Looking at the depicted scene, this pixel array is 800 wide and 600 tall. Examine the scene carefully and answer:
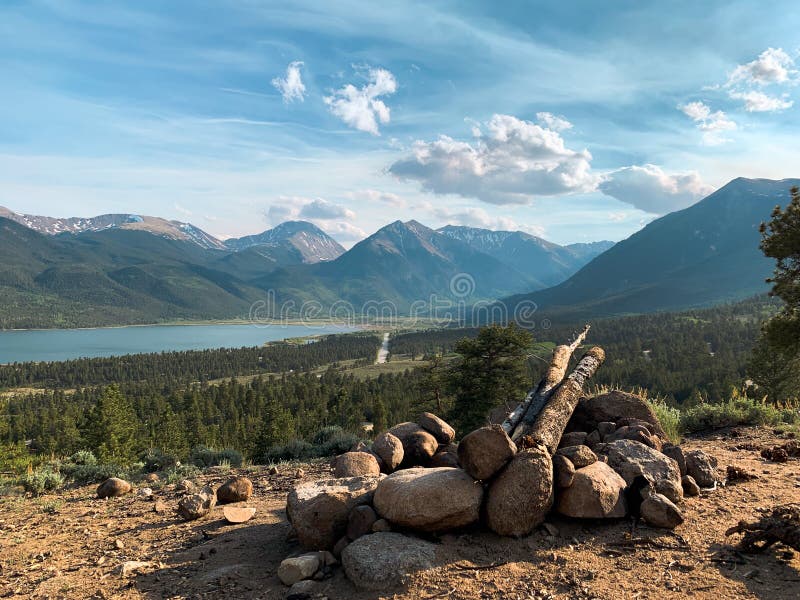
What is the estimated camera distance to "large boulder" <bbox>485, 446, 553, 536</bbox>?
24.8ft

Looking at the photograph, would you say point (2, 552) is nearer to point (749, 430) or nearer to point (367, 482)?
point (367, 482)

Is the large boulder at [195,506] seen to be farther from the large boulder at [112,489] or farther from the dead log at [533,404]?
the dead log at [533,404]

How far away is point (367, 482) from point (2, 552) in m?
7.32

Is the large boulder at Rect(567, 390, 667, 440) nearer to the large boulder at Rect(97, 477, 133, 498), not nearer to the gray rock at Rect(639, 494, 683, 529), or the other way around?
the gray rock at Rect(639, 494, 683, 529)

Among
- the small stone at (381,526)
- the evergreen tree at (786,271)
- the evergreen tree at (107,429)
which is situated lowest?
the evergreen tree at (107,429)

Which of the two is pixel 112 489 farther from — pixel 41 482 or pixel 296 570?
pixel 296 570

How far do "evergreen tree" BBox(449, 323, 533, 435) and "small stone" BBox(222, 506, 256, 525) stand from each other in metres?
28.2

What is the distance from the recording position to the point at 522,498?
7.58m

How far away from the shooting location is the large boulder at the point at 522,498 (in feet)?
24.8

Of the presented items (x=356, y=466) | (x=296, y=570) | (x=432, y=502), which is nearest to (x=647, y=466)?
(x=432, y=502)

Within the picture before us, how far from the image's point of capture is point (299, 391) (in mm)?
112438

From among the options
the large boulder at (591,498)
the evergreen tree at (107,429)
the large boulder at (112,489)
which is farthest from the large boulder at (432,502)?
the evergreen tree at (107,429)

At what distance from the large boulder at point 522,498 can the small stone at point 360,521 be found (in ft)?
6.86

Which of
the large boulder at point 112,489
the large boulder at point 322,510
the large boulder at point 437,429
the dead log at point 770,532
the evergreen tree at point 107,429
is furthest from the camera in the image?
the evergreen tree at point 107,429
